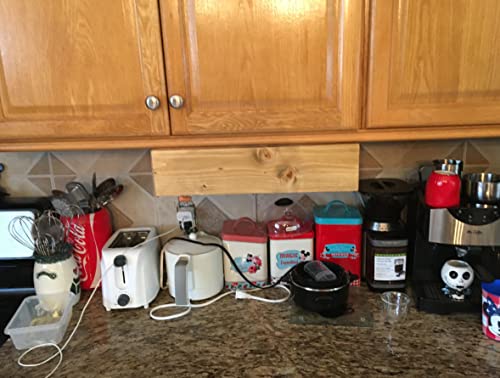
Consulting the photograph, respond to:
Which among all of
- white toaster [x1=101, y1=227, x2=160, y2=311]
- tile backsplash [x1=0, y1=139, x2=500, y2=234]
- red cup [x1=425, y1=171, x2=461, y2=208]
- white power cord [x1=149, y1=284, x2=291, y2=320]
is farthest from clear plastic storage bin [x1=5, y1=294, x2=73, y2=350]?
red cup [x1=425, y1=171, x2=461, y2=208]

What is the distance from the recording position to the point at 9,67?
3.17ft

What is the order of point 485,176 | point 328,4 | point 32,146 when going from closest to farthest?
point 328,4 → point 32,146 → point 485,176

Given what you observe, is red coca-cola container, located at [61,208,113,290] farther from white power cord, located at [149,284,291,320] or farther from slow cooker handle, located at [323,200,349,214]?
slow cooker handle, located at [323,200,349,214]

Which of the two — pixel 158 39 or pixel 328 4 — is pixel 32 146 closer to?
pixel 158 39

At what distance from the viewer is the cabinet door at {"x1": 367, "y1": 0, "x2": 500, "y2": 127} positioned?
91 centimetres

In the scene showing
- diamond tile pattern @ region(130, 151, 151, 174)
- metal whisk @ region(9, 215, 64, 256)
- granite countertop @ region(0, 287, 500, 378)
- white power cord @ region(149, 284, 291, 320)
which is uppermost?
diamond tile pattern @ region(130, 151, 151, 174)

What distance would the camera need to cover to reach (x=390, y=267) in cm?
119

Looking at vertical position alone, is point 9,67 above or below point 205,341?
above

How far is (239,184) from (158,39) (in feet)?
1.31

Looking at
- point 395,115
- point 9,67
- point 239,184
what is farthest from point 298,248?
point 9,67

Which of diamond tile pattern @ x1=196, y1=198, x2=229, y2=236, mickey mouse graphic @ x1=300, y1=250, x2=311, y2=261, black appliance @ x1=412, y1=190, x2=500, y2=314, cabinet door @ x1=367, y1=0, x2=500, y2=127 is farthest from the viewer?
diamond tile pattern @ x1=196, y1=198, x2=229, y2=236

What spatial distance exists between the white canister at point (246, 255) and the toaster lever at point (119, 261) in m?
0.30

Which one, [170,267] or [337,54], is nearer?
[337,54]

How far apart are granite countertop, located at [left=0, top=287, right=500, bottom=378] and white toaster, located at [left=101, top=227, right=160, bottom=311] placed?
0.04 m
